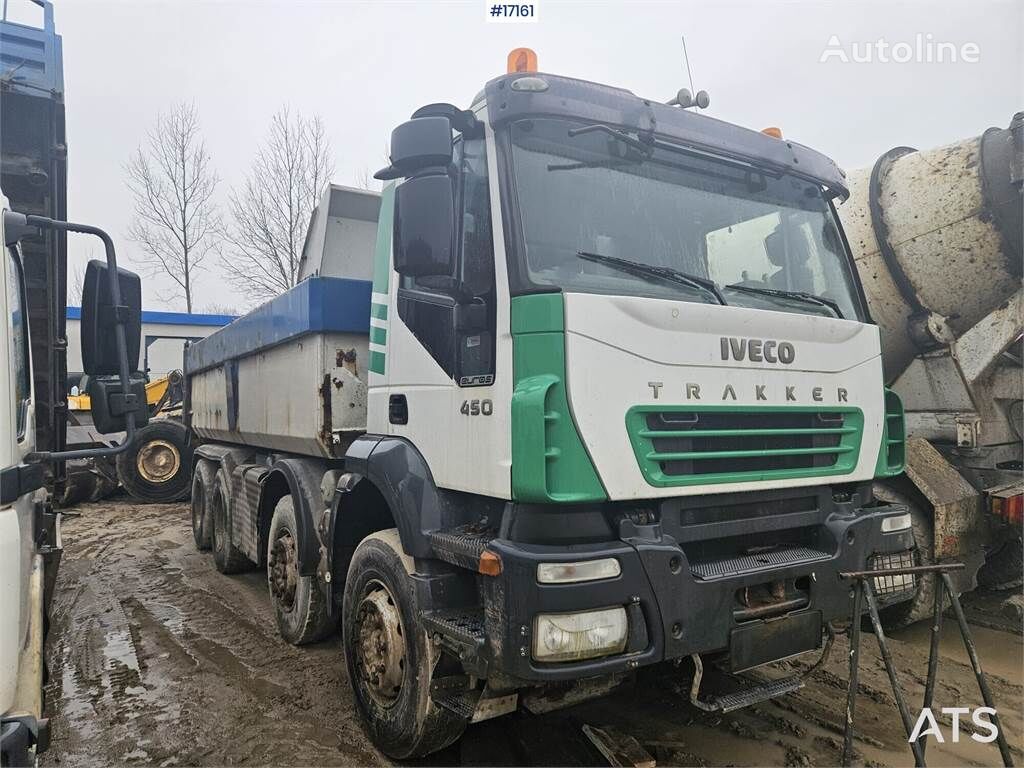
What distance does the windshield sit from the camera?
8.86ft

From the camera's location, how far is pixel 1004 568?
4949 mm

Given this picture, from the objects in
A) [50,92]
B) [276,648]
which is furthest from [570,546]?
[50,92]

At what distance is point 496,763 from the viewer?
313 cm

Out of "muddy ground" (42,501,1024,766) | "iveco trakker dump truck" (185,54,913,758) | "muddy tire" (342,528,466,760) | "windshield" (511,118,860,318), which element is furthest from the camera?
"muddy ground" (42,501,1024,766)

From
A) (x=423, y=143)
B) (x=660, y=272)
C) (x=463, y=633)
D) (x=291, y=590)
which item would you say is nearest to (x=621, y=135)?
(x=660, y=272)

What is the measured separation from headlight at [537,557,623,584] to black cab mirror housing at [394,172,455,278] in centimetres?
121

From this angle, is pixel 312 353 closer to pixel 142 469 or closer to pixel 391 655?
pixel 391 655

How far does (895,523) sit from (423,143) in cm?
272

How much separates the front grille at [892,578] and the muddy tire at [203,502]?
5985 mm

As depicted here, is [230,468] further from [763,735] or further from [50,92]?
[763,735]

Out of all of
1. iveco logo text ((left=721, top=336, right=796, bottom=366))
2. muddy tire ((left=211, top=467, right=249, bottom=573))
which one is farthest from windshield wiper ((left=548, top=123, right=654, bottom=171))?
muddy tire ((left=211, top=467, right=249, bottom=573))

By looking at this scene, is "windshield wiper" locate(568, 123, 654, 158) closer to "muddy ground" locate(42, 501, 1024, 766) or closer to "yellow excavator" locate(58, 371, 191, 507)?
"muddy ground" locate(42, 501, 1024, 766)

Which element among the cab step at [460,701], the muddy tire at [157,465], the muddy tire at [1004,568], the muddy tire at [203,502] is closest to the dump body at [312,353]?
the muddy tire at [203,502]

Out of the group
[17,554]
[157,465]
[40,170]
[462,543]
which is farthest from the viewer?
[157,465]
